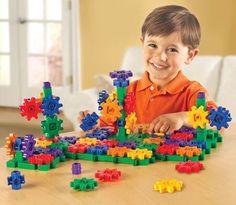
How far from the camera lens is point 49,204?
1205mm

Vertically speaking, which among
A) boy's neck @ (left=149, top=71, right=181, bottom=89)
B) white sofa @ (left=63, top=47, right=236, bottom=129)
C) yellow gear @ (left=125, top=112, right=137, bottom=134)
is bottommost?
white sofa @ (left=63, top=47, right=236, bottom=129)

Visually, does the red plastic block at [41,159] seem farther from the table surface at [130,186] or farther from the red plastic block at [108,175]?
the red plastic block at [108,175]

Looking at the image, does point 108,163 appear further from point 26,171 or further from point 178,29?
point 178,29

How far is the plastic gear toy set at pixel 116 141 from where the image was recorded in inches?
59.2

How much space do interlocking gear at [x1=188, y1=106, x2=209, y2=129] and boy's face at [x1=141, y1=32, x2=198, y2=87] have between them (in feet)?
0.84

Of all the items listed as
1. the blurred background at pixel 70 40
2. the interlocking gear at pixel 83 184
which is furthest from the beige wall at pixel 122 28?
the interlocking gear at pixel 83 184

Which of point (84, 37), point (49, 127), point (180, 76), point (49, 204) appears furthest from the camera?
point (84, 37)

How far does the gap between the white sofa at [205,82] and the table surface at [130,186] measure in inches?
91.1

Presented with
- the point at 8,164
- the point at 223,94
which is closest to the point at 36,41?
the point at 223,94

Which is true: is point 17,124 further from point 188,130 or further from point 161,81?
point 188,130

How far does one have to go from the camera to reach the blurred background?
15.7ft

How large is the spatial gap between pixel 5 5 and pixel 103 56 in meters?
1.20

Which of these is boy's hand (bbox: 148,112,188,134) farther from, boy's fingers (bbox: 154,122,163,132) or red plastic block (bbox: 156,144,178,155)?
red plastic block (bbox: 156,144,178,155)

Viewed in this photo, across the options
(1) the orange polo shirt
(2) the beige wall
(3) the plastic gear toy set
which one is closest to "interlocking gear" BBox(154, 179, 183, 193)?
(3) the plastic gear toy set
